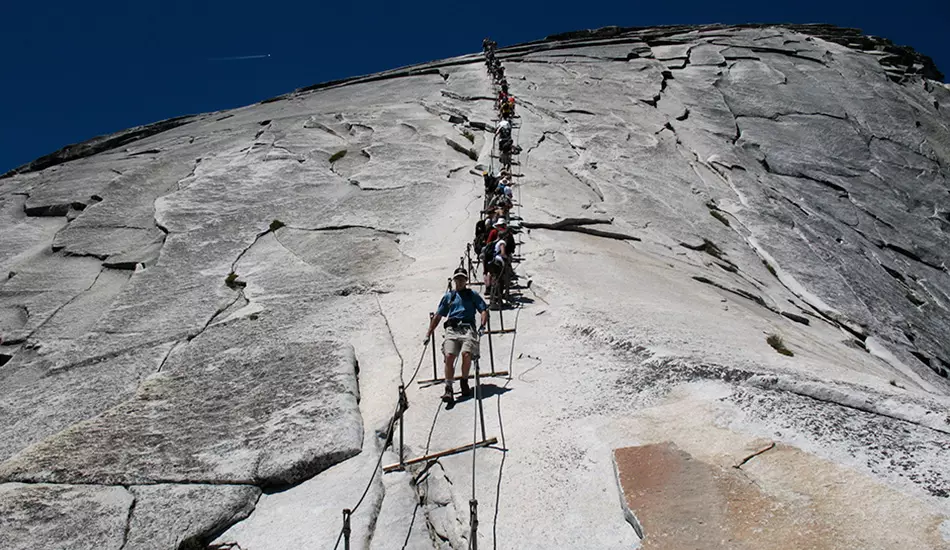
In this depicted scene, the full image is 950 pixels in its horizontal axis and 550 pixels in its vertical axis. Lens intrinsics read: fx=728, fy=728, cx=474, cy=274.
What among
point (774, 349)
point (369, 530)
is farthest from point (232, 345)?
point (774, 349)

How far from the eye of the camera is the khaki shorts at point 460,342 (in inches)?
393

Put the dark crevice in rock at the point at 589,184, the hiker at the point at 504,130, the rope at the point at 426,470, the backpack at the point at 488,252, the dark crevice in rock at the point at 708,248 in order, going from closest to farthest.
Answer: the rope at the point at 426,470 → the backpack at the point at 488,252 → the dark crevice in rock at the point at 708,248 → the dark crevice in rock at the point at 589,184 → the hiker at the point at 504,130

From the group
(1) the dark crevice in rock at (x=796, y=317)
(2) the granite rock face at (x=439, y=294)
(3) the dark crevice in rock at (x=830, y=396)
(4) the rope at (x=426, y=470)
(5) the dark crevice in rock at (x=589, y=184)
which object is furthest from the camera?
(5) the dark crevice in rock at (x=589, y=184)

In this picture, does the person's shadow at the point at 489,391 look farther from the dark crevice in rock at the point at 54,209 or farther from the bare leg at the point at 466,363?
the dark crevice in rock at the point at 54,209

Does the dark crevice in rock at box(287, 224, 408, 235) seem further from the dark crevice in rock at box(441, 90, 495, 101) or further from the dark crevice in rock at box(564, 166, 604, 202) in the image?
the dark crevice in rock at box(441, 90, 495, 101)

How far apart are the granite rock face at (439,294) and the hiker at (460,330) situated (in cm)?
51

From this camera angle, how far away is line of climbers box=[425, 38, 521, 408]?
10.0 meters

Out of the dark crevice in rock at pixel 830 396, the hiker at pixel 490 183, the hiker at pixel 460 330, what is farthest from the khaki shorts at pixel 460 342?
the hiker at pixel 490 183

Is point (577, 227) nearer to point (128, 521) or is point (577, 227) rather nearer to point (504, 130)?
point (504, 130)

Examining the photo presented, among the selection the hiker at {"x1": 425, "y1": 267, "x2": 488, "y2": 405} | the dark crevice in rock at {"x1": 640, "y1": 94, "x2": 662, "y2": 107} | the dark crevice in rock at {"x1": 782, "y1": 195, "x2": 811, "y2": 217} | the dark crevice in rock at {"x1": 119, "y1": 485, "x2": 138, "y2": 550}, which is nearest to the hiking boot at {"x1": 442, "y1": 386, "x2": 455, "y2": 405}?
the hiker at {"x1": 425, "y1": 267, "x2": 488, "y2": 405}

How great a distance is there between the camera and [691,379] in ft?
28.7

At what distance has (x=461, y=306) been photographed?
34.1 ft

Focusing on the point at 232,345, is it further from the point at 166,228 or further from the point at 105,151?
the point at 105,151

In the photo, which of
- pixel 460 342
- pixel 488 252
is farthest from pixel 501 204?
pixel 460 342
